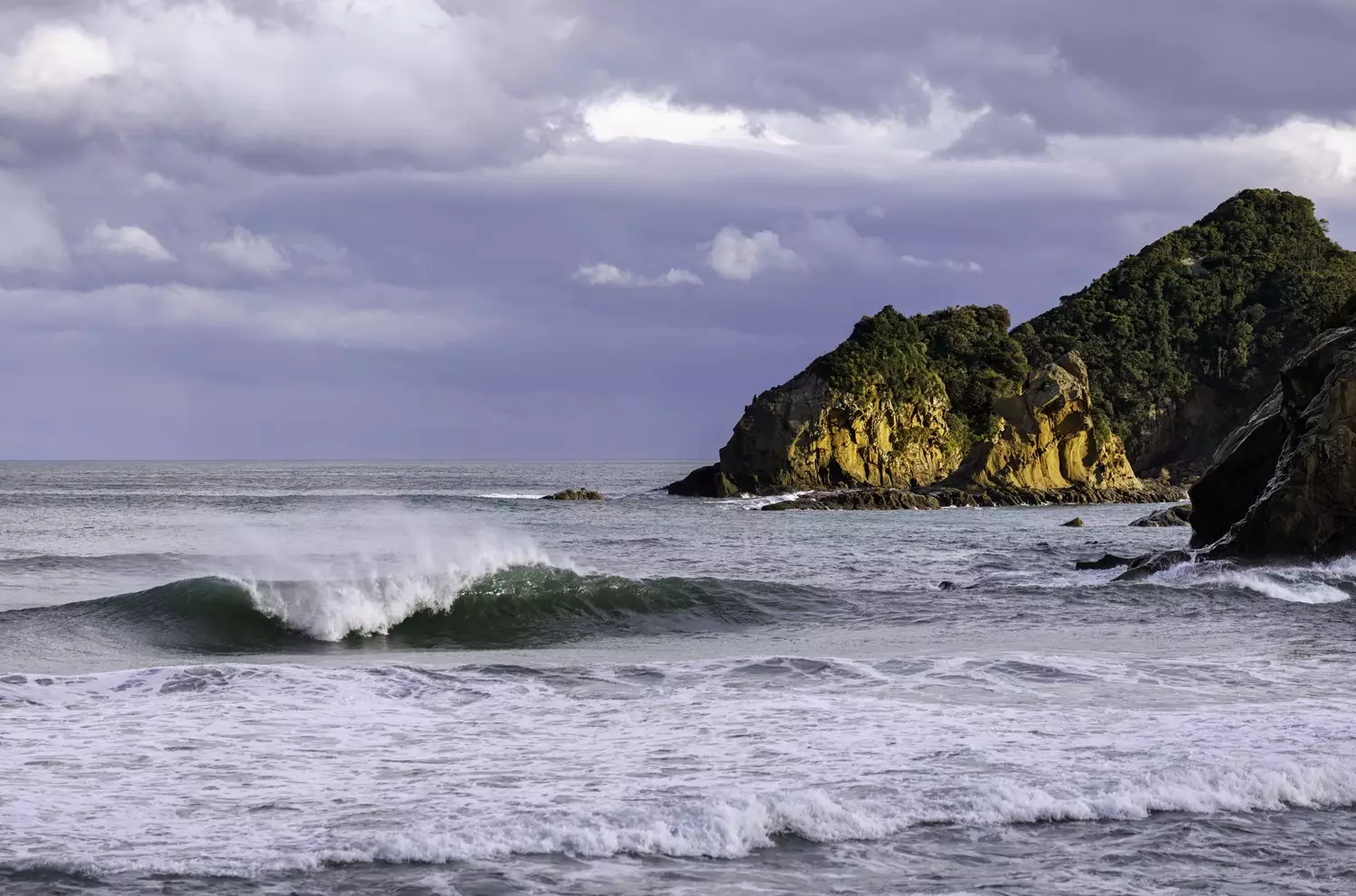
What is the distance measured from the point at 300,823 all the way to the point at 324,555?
70.6 feet

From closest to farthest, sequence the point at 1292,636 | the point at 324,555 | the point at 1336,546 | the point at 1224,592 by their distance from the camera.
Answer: the point at 1292,636, the point at 1224,592, the point at 1336,546, the point at 324,555

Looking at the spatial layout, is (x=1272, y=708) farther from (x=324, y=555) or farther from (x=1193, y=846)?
(x=324, y=555)

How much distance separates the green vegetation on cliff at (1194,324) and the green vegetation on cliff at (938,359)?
848 cm

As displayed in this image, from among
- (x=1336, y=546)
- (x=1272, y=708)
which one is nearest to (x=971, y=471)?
(x=1336, y=546)

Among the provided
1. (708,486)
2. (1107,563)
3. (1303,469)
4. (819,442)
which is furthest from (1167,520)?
(708,486)

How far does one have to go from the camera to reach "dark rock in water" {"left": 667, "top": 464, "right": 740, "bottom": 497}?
7838cm

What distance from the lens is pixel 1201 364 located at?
103 m

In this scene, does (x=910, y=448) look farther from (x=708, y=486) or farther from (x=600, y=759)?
(x=600, y=759)

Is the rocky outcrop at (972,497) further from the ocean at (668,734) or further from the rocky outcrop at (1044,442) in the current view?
the ocean at (668,734)

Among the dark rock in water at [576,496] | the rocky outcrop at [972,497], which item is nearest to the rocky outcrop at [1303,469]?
the rocky outcrop at [972,497]

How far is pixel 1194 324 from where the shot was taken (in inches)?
4065

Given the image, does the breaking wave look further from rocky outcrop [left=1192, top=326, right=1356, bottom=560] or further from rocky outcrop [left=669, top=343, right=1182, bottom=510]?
rocky outcrop [left=669, top=343, right=1182, bottom=510]

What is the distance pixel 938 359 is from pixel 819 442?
55.8ft

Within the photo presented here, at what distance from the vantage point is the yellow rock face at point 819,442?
249 ft
